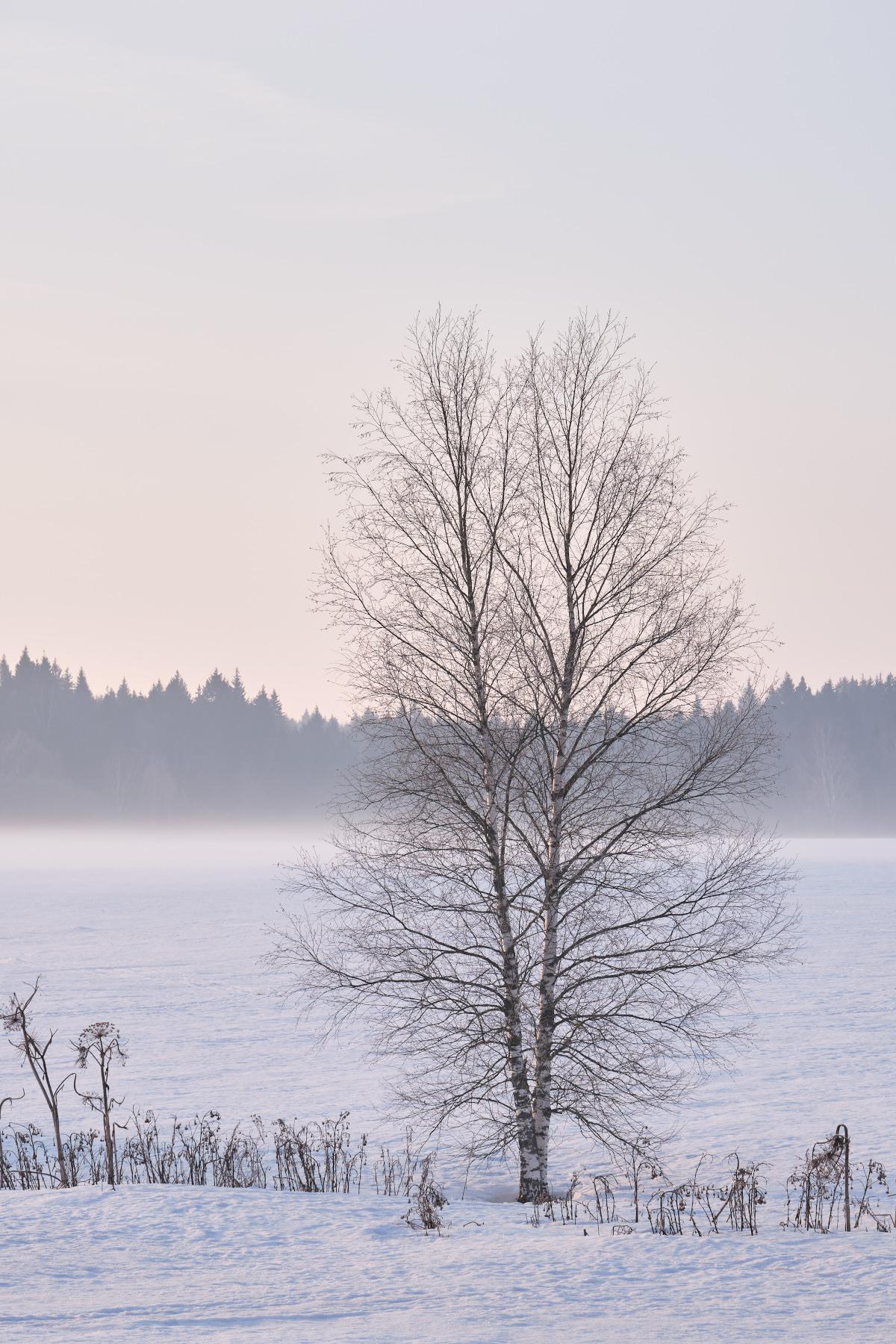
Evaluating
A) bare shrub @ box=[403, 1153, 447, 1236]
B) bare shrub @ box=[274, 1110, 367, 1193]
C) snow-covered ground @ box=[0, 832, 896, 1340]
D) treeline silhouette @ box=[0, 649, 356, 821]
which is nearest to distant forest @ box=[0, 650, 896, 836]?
treeline silhouette @ box=[0, 649, 356, 821]

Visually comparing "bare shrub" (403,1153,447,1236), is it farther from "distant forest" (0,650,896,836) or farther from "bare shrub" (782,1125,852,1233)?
"distant forest" (0,650,896,836)

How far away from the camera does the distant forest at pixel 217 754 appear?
127125 mm

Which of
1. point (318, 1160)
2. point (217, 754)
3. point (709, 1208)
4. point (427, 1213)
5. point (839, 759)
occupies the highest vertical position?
point (217, 754)

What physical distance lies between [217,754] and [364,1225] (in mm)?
132339

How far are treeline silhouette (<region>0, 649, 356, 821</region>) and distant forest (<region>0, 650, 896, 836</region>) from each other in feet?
0.39

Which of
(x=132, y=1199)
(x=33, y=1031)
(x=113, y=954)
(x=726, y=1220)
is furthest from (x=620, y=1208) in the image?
(x=113, y=954)

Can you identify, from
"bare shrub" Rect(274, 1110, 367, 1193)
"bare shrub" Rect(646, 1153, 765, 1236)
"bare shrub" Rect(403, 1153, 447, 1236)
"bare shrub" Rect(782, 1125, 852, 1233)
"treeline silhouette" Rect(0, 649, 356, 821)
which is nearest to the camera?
"bare shrub" Rect(782, 1125, 852, 1233)

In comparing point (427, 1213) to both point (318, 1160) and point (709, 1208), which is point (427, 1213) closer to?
point (709, 1208)

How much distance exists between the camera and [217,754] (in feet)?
452

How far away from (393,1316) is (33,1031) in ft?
50.6

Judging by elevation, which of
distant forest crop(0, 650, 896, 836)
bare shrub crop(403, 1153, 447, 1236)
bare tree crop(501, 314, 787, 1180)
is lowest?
bare shrub crop(403, 1153, 447, 1236)

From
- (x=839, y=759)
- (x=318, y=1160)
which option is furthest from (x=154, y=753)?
(x=318, y=1160)

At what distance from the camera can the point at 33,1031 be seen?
19.8 metres

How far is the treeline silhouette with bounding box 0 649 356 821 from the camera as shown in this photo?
414 ft
